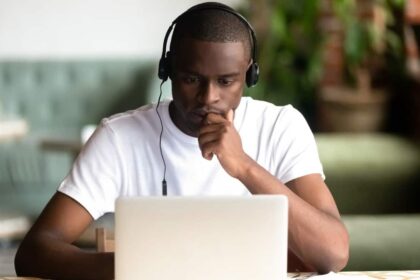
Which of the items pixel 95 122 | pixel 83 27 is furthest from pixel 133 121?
pixel 83 27

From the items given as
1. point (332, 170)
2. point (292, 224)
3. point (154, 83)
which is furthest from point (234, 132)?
point (154, 83)

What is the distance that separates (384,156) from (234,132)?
1860 millimetres

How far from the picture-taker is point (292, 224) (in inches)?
69.2

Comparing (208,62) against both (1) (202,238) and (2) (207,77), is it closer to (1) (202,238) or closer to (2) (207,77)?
(2) (207,77)

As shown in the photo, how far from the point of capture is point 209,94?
5.81ft

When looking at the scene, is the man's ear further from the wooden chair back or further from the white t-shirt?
the wooden chair back

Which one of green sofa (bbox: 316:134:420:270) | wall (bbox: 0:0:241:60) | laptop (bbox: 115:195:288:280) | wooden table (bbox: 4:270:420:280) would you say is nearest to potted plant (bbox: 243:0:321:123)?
wall (bbox: 0:0:241:60)

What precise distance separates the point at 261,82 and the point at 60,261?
3568 mm

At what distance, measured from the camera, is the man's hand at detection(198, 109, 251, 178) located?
175 cm

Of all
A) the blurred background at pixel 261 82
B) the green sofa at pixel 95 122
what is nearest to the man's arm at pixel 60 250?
the green sofa at pixel 95 122

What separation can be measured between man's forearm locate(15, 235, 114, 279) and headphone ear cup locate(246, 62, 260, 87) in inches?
18.8

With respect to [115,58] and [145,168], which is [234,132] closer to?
[145,168]

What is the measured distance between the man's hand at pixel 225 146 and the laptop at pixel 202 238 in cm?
38

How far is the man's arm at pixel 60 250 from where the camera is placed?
1.65 metres
